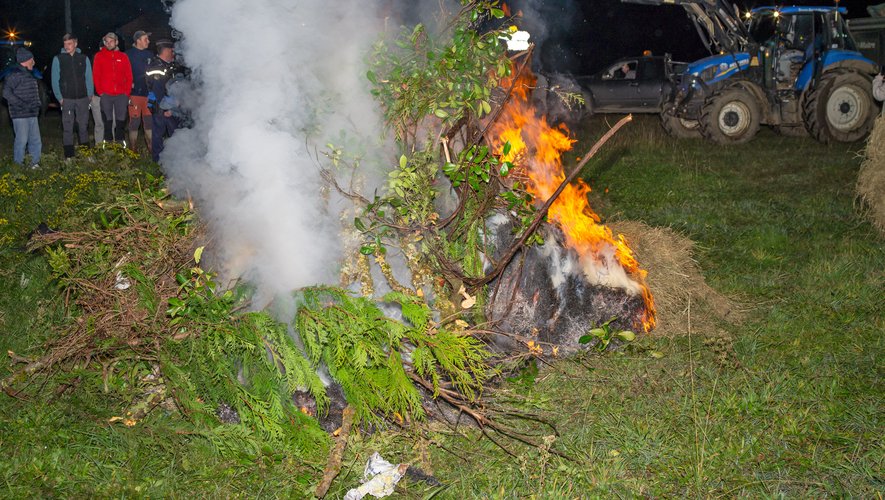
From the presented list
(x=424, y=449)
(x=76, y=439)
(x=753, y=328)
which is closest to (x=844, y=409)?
(x=753, y=328)

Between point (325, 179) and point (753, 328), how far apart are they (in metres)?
3.38

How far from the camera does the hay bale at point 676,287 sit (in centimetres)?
581

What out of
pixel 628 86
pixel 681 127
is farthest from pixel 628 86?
pixel 681 127

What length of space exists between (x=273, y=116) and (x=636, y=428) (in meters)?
2.79

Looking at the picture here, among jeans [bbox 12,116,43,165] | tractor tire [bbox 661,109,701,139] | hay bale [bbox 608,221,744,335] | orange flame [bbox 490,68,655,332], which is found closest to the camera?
orange flame [bbox 490,68,655,332]

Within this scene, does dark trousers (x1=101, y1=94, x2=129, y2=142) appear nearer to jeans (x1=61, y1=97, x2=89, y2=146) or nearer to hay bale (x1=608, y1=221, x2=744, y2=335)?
jeans (x1=61, y1=97, x2=89, y2=146)

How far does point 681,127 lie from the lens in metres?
16.9

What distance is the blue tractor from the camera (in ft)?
50.1

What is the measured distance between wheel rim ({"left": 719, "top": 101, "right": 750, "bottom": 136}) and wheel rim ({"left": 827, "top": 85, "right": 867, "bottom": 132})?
1625 millimetres

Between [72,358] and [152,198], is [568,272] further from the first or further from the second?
[72,358]

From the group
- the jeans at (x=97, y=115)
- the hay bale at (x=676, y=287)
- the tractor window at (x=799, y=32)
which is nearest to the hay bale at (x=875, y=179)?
the hay bale at (x=676, y=287)

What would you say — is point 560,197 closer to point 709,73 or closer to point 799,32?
point 709,73

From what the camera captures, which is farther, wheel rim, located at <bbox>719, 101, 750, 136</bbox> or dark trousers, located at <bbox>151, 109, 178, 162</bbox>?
wheel rim, located at <bbox>719, 101, 750, 136</bbox>

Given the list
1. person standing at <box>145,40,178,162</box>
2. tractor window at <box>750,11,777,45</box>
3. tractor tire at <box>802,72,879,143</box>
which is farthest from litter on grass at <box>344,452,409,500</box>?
tractor window at <box>750,11,777,45</box>
